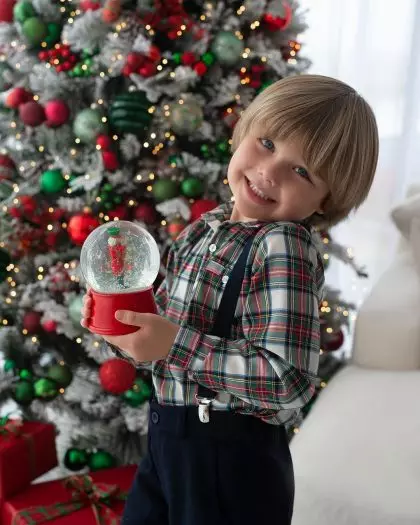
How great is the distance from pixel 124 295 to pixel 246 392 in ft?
0.69

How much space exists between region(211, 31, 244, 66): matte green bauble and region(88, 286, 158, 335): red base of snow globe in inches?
37.3

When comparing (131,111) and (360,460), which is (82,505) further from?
(131,111)

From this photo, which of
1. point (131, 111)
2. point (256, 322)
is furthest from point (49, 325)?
point (256, 322)

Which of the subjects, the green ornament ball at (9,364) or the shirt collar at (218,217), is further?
the green ornament ball at (9,364)

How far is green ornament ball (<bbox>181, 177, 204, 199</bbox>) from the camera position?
1495mm

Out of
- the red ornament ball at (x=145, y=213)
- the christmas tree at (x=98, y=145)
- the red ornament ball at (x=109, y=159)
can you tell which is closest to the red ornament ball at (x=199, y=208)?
the christmas tree at (x=98, y=145)

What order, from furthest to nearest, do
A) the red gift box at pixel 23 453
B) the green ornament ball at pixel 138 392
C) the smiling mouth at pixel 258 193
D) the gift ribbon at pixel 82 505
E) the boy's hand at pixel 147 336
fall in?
the green ornament ball at pixel 138 392, the red gift box at pixel 23 453, the gift ribbon at pixel 82 505, the smiling mouth at pixel 258 193, the boy's hand at pixel 147 336

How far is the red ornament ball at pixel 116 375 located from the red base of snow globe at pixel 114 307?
2.59ft

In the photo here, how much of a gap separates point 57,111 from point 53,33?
0.24m

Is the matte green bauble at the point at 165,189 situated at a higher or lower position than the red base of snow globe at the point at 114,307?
lower

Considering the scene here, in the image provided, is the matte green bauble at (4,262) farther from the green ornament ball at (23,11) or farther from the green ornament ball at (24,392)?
the green ornament ball at (23,11)

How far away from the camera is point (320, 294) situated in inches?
33.4

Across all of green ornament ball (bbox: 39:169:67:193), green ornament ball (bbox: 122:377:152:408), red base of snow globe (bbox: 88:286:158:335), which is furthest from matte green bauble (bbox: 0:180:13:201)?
red base of snow globe (bbox: 88:286:158:335)

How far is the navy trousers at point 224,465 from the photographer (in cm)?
81
